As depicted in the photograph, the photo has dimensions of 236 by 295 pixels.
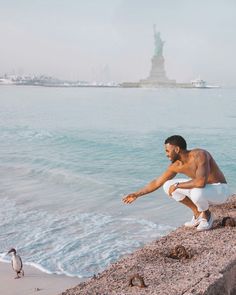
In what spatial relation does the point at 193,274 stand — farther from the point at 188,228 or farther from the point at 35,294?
the point at 35,294

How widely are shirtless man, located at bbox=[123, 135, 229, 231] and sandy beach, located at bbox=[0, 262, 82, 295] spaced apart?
2.69m

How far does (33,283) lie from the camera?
7.46 m

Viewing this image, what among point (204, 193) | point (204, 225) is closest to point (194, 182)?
point (204, 193)

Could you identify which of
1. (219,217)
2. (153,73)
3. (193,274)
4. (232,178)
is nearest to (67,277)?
(219,217)

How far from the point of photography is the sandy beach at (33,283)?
23.4 ft

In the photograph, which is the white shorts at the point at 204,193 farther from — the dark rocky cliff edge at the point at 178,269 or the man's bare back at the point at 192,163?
the dark rocky cliff edge at the point at 178,269

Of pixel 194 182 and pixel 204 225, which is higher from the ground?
pixel 194 182

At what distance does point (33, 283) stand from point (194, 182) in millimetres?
3529

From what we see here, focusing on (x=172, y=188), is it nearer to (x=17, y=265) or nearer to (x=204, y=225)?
(x=204, y=225)

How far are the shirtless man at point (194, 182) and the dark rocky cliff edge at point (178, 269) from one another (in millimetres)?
254

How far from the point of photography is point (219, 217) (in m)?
5.57

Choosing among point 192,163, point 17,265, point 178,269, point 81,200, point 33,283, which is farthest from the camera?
point 81,200

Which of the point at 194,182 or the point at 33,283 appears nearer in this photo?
the point at 194,182

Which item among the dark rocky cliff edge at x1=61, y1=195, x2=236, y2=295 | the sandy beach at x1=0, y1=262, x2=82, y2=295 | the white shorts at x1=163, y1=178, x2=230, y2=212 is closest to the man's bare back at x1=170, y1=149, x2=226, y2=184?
the white shorts at x1=163, y1=178, x2=230, y2=212
